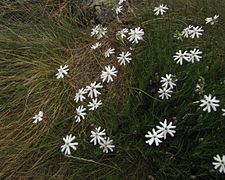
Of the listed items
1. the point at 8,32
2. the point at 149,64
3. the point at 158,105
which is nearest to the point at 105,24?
the point at 8,32

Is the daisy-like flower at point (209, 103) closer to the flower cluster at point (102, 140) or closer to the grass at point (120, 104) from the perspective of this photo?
the grass at point (120, 104)

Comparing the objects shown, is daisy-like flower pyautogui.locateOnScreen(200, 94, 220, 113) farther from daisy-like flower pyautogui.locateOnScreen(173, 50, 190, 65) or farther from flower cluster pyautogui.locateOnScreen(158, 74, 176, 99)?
daisy-like flower pyautogui.locateOnScreen(173, 50, 190, 65)

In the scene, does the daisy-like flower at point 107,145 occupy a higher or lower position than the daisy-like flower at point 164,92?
lower

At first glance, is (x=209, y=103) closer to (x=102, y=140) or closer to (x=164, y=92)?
(x=164, y=92)

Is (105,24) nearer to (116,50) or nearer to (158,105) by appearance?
(116,50)

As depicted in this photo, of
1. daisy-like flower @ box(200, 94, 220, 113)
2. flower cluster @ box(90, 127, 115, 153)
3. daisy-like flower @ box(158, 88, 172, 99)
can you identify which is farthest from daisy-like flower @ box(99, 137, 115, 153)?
daisy-like flower @ box(200, 94, 220, 113)

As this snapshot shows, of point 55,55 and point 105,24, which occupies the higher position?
point 105,24

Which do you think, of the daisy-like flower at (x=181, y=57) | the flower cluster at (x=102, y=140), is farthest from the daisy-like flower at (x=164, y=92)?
the flower cluster at (x=102, y=140)

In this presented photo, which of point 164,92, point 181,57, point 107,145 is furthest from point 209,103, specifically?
point 107,145

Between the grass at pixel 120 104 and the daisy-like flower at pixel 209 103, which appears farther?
the grass at pixel 120 104
